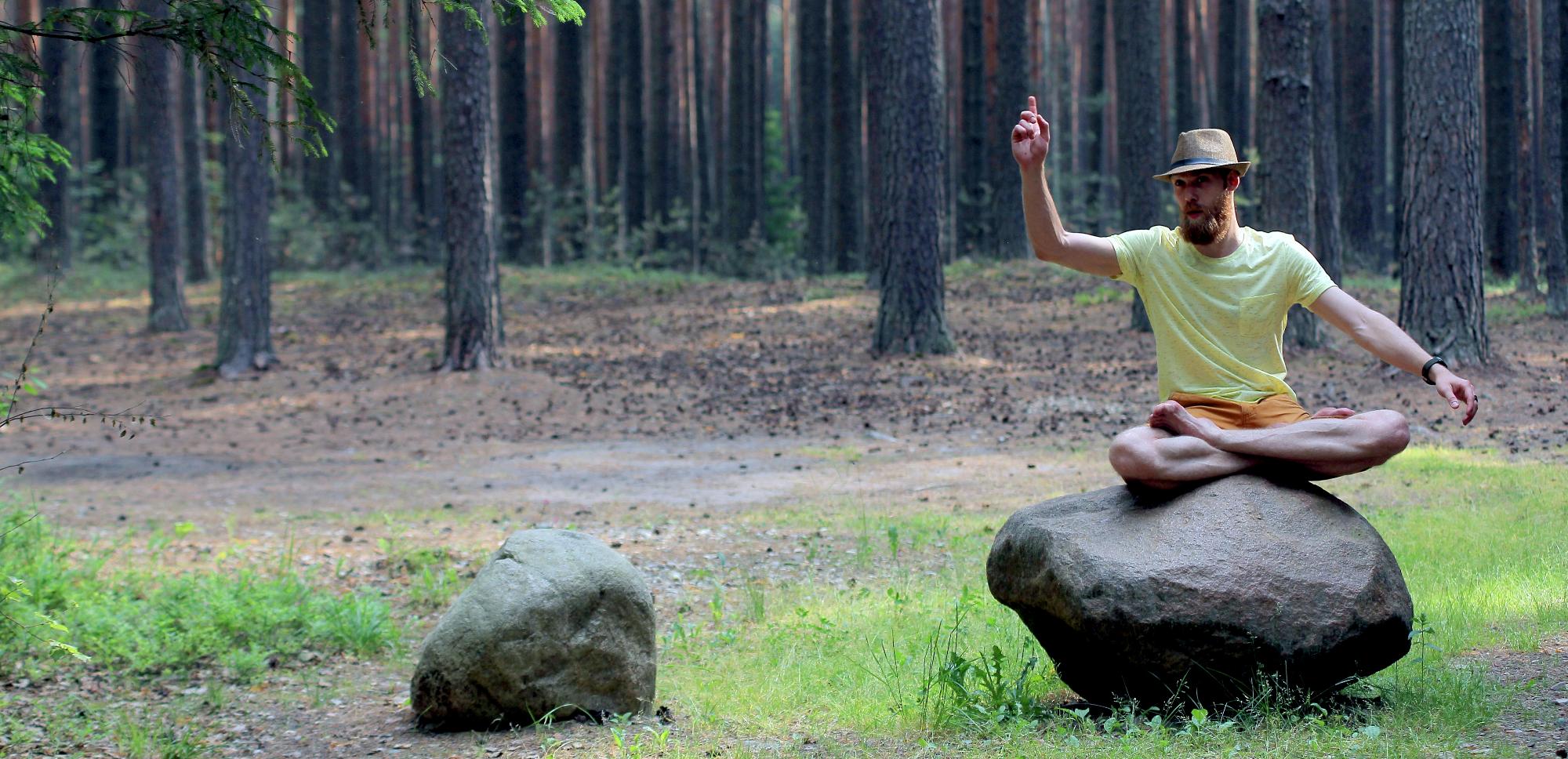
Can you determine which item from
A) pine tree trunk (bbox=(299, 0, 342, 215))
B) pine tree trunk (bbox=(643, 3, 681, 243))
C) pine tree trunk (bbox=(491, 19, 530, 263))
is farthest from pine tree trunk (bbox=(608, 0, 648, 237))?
pine tree trunk (bbox=(299, 0, 342, 215))

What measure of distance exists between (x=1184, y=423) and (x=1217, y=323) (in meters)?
0.43

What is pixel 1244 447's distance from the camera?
4.96 metres

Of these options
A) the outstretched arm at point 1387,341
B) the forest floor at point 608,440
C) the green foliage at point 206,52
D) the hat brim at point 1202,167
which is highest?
the green foliage at point 206,52

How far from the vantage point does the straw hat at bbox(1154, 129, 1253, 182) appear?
4.95m

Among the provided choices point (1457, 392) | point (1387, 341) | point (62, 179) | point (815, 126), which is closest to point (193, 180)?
point (62, 179)

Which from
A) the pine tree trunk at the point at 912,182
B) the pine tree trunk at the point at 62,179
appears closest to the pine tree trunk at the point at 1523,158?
the pine tree trunk at the point at 912,182

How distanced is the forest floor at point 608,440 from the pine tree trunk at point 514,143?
5.40 m

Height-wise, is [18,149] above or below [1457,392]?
above

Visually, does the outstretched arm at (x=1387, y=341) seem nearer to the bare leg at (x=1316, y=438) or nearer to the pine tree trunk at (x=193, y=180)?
the bare leg at (x=1316, y=438)

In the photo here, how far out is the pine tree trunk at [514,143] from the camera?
28062 millimetres

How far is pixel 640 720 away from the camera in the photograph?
5.92 meters

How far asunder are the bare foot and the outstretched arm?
60cm

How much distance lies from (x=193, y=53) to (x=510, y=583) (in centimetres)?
283

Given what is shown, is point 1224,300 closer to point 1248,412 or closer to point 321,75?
point 1248,412
